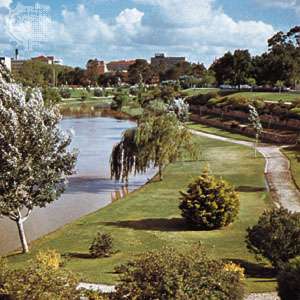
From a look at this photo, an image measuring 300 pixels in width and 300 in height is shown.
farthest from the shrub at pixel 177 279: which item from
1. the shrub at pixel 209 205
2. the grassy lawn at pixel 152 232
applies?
the shrub at pixel 209 205

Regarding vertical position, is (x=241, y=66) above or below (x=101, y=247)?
above

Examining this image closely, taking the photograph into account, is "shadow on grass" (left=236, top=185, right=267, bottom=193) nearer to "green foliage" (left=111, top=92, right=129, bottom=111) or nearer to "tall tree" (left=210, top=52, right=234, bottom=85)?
"green foliage" (left=111, top=92, right=129, bottom=111)

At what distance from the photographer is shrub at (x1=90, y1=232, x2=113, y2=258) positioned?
66.1 ft

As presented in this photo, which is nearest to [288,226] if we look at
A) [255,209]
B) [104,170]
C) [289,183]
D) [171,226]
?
[171,226]

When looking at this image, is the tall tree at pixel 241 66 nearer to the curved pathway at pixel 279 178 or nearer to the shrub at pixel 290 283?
the curved pathway at pixel 279 178

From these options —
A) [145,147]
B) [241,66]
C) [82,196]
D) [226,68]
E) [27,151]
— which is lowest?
[82,196]

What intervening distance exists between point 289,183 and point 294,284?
22.7m

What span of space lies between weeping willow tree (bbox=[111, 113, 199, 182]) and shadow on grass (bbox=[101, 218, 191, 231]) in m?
9.03

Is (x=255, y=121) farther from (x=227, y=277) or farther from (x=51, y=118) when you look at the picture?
(x=227, y=277)

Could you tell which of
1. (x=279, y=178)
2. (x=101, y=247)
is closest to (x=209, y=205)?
(x=101, y=247)

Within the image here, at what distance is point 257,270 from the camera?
18.3 meters

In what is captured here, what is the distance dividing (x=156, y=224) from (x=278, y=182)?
40.7 ft

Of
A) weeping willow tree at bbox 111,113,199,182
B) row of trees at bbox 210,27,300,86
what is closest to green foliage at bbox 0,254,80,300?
weeping willow tree at bbox 111,113,199,182

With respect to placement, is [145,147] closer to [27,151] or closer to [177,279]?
[27,151]
